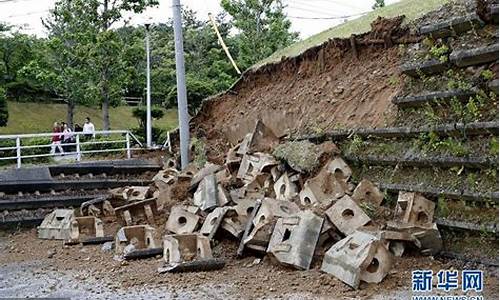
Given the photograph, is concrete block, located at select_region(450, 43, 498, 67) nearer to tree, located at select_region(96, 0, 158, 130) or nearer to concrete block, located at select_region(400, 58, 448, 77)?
concrete block, located at select_region(400, 58, 448, 77)

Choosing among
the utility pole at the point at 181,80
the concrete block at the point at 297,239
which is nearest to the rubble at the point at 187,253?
the concrete block at the point at 297,239

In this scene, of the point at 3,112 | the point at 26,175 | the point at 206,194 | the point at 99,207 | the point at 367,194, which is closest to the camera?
the point at 367,194

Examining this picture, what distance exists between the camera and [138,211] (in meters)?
10.4

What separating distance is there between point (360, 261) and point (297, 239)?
1.04m

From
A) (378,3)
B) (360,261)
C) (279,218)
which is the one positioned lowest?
(360,261)

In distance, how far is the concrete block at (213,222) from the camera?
811cm

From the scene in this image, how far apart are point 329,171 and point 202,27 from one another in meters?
29.1

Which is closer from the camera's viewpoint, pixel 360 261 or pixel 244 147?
pixel 360 261

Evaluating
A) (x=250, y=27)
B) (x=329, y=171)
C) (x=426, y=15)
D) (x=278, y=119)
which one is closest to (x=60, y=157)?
(x=278, y=119)

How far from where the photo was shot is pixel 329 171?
8430 millimetres

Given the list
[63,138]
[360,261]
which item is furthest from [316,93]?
[63,138]

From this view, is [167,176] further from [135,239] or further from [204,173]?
[135,239]

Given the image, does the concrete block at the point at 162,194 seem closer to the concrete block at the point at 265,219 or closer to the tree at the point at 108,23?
the concrete block at the point at 265,219

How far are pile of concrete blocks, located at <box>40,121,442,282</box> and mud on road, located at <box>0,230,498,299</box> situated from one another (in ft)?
0.47
